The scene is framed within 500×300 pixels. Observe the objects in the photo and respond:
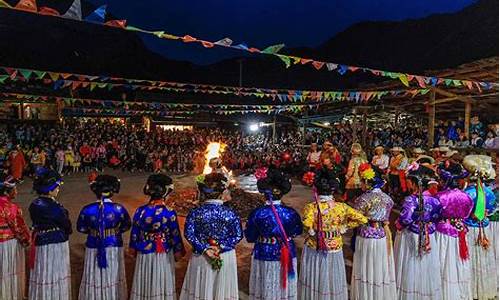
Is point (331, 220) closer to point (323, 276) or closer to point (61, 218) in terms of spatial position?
point (323, 276)

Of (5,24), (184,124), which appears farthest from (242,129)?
(5,24)

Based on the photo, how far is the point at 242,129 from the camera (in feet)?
85.1

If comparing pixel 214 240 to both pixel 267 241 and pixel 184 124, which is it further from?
pixel 184 124

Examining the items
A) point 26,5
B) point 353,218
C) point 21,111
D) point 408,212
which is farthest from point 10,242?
point 21,111

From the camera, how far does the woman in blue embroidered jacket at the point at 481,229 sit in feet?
13.5

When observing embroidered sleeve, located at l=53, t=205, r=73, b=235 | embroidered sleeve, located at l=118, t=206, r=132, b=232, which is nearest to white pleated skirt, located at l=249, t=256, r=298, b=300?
embroidered sleeve, located at l=118, t=206, r=132, b=232

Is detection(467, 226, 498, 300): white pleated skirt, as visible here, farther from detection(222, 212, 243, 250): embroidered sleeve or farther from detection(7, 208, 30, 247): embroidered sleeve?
detection(7, 208, 30, 247): embroidered sleeve

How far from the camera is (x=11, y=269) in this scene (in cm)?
379

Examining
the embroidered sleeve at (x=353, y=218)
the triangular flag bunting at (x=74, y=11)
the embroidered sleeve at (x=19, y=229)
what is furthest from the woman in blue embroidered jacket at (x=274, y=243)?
the triangular flag bunting at (x=74, y=11)

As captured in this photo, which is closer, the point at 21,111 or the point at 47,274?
the point at 47,274

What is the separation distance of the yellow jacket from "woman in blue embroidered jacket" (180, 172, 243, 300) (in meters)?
0.71

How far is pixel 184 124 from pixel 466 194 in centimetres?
2180

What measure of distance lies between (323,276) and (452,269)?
1556 millimetres

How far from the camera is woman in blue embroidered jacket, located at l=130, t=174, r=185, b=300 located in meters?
3.53
